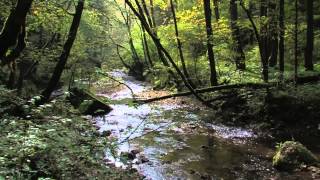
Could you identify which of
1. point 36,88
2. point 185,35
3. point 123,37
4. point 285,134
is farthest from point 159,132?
point 123,37

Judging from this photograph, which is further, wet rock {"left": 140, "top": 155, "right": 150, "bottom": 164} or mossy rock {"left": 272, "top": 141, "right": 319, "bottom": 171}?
wet rock {"left": 140, "top": 155, "right": 150, "bottom": 164}

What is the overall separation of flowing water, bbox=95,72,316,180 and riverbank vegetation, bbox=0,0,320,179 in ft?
2.80

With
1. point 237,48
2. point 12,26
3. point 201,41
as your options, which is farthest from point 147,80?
point 12,26

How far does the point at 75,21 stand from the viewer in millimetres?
13445

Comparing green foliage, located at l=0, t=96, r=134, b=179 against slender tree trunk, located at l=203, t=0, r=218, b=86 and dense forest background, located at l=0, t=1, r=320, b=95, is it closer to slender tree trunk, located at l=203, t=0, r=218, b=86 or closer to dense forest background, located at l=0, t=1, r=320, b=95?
dense forest background, located at l=0, t=1, r=320, b=95

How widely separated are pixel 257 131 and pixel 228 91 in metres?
3.37

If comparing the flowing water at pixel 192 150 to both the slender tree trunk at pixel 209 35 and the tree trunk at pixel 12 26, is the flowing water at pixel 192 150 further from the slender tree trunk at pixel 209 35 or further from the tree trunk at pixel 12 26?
the tree trunk at pixel 12 26

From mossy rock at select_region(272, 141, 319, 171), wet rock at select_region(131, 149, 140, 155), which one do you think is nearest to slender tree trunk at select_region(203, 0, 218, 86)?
wet rock at select_region(131, 149, 140, 155)

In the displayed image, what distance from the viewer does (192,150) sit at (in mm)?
12008

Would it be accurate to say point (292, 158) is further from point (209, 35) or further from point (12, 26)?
point (209, 35)

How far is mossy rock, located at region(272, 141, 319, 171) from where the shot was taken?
9.90 meters

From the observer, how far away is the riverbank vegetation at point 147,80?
21.2 ft

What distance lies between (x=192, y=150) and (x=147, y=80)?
21.7m

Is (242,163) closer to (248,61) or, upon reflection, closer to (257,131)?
(257,131)
